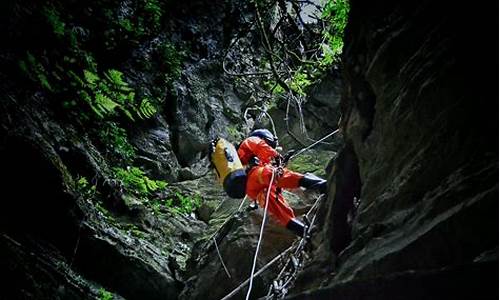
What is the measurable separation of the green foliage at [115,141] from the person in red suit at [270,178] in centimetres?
281

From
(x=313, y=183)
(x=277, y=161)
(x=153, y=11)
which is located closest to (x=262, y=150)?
(x=277, y=161)

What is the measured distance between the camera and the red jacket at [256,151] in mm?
6797

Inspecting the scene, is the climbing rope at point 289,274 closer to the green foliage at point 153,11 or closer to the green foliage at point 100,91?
the green foliage at point 100,91

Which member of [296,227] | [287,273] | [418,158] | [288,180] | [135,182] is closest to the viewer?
[418,158]

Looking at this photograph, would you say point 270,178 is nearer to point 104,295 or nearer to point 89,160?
point 104,295

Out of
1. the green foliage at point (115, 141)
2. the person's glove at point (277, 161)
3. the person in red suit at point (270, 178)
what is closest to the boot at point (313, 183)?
the person in red suit at point (270, 178)

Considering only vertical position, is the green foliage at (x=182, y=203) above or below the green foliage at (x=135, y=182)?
below

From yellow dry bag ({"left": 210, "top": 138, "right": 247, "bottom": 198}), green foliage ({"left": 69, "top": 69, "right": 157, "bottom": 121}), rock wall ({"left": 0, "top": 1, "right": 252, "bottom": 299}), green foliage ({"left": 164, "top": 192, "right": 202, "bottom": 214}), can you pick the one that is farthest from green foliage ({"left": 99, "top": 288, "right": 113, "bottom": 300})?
green foliage ({"left": 69, "top": 69, "right": 157, "bottom": 121})

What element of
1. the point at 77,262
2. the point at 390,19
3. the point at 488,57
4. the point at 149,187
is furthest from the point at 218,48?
the point at 488,57

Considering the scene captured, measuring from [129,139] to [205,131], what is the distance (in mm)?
2359

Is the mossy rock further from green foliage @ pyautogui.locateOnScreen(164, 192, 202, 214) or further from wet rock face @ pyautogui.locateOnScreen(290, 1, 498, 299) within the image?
wet rock face @ pyautogui.locateOnScreen(290, 1, 498, 299)

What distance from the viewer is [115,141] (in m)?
8.63

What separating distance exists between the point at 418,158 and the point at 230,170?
159 inches

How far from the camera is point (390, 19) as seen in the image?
358 cm
